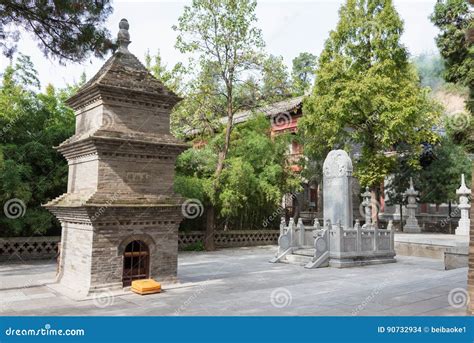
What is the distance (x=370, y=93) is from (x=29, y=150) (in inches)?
683

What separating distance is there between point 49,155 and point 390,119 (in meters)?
17.2

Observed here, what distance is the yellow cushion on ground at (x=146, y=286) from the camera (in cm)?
1077

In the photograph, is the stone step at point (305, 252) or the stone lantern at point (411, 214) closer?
the stone step at point (305, 252)

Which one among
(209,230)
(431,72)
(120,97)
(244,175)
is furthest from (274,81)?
(431,72)

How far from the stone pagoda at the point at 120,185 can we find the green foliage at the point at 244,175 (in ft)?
28.8

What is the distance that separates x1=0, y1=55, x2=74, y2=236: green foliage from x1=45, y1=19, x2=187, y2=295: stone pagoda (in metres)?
6.08

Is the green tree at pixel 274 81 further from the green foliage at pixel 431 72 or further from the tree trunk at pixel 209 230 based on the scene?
the green foliage at pixel 431 72

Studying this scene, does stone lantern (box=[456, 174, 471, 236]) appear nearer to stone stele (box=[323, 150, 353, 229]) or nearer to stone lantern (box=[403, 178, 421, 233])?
stone lantern (box=[403, 178, 421, 233])

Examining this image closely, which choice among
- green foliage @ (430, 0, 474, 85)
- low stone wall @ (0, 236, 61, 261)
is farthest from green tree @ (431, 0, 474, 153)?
low stone wall @ (0, 236, 61, 261)

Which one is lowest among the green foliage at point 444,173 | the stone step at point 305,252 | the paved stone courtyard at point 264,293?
the paved stone courtyard at point 264,293

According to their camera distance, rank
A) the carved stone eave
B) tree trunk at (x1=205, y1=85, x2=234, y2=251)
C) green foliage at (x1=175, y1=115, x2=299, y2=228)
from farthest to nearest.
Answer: tree trunk at (x1=205, y1=85, x2=234, y2=251) < green foliage at (x1=175, y1=115, x2=299, y2=228) < the carved stone eave

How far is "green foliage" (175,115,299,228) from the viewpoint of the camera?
21578 mm

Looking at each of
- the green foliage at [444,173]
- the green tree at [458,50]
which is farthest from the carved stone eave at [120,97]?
the green foliage at [444,173]

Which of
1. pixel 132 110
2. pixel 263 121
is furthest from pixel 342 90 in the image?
pixel 132 110
